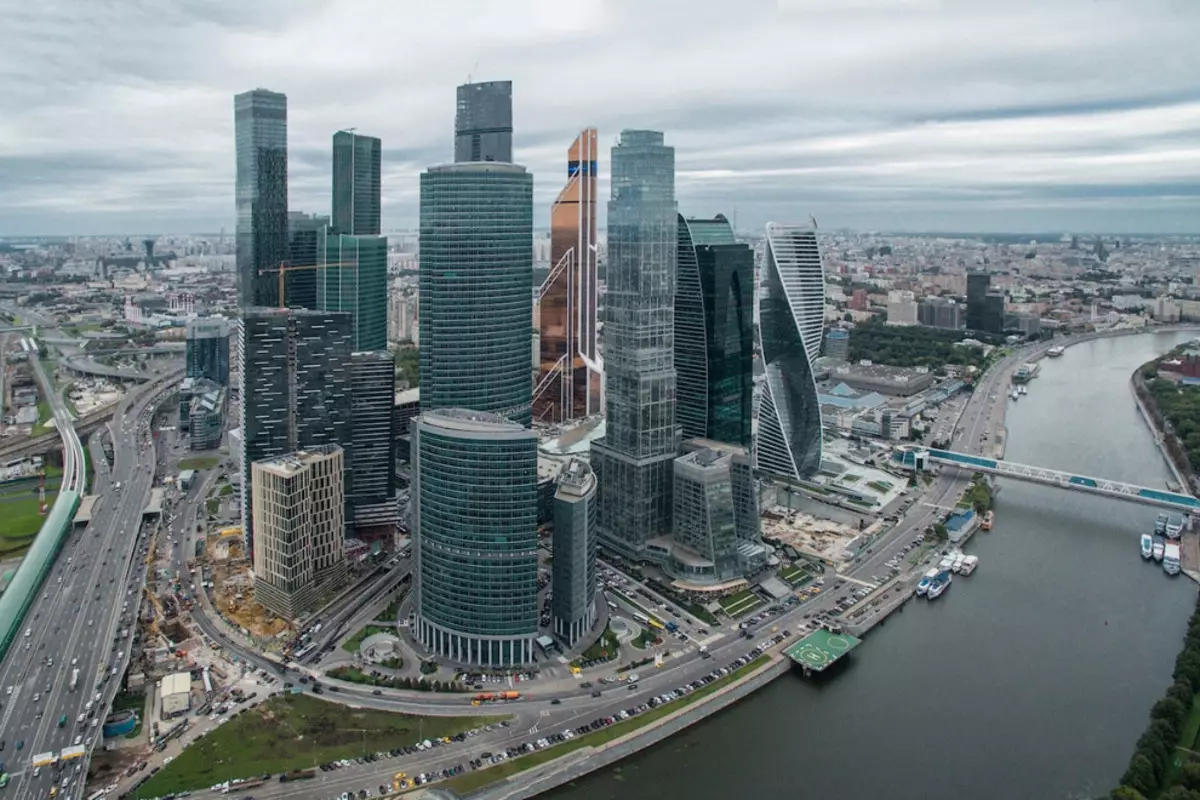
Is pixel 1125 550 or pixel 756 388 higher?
pixel 756 388

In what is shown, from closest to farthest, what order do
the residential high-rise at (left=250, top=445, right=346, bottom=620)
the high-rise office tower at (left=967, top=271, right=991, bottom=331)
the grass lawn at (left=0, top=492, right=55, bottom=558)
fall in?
the residential high-rise at (left=250, top=445, right=346, bottom=620) < the grass lawn at (left=0, top=492, right=55, bottom=558) < the high-rise office tower at (left=967, top=271, right=991, bottom=331)

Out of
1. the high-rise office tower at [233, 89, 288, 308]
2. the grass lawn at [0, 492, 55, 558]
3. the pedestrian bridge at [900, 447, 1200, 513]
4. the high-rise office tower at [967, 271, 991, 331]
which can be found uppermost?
the high-rise office tower at [233, 89, 288, 308]

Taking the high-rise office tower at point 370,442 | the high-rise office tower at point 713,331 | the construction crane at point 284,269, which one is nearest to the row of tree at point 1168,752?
the high-rise office tower at point 713,331

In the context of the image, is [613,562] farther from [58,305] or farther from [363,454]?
[58,305]

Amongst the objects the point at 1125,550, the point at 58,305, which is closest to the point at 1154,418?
the point at 1125,550

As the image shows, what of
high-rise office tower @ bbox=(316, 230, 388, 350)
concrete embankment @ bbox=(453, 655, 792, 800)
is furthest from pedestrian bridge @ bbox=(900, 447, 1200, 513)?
high-rise office tower @ bbox=(316, 230, 388, 350)

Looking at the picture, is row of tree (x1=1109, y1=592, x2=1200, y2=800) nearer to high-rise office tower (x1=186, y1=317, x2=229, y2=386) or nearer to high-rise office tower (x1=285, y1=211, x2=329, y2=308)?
high-rise office tower (x1=285, y1=211, x2=329, y2=308)
